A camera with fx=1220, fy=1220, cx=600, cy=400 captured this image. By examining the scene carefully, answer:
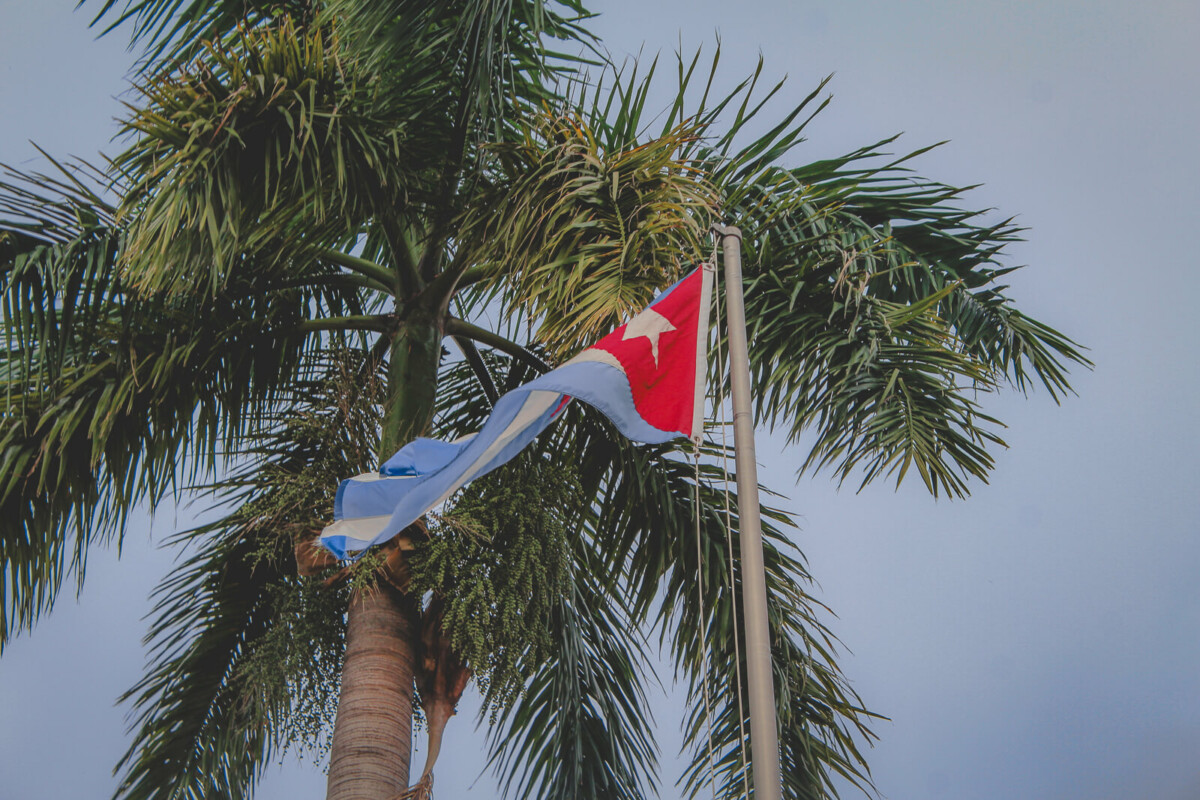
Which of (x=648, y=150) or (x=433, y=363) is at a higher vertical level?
(x=648, y=150)

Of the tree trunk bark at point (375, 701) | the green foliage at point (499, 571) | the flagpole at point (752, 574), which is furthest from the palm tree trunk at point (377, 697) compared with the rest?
the flagpole at point (752, 574)

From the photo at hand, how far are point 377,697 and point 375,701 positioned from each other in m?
0.02

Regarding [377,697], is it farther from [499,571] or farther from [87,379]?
[87,379]

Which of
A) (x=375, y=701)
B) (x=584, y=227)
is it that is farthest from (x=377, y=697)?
(x=584, y=227)

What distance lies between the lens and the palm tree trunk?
5609 millimetres

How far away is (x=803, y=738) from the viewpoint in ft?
22.5

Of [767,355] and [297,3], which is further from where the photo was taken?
[297,3]

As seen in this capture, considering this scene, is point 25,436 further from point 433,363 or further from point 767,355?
point 767,355

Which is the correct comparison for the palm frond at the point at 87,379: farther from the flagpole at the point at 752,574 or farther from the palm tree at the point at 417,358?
the flagpole at the point at 752,574

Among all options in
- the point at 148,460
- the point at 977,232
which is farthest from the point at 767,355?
the point at 148,460

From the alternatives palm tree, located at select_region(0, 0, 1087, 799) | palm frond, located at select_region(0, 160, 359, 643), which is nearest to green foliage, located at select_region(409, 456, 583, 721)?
palm tree, located at select_region(0, 0, 1087, 799)

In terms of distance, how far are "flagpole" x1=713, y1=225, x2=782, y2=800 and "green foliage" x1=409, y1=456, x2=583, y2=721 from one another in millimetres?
1862

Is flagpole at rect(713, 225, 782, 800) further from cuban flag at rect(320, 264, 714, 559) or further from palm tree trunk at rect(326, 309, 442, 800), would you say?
palm tree trunk at rect(326, 309, 442, 800)

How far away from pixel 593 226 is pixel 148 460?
9.20 feet
